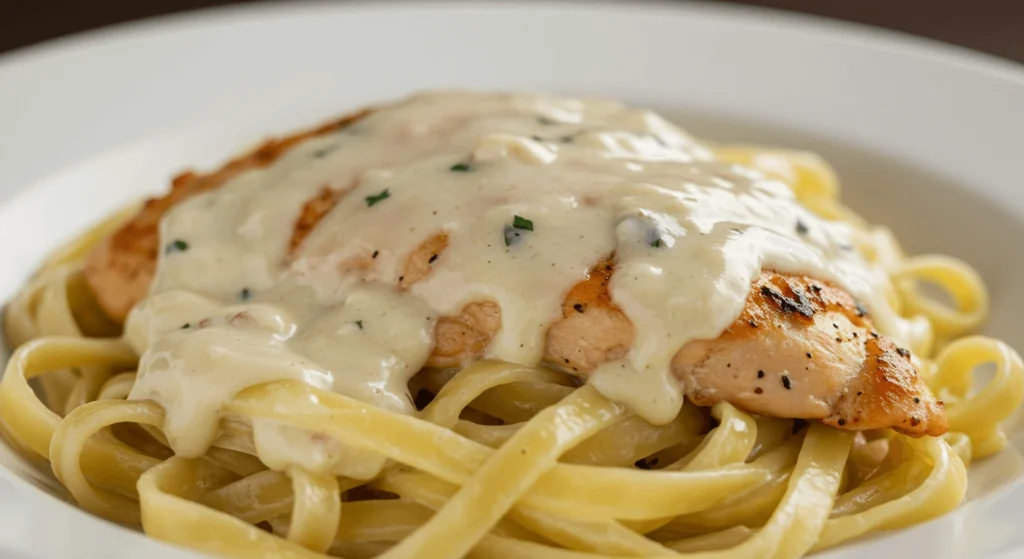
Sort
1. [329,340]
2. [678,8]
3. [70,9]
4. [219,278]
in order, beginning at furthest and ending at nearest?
[70,9], [678,8], [219,278], [329,340]

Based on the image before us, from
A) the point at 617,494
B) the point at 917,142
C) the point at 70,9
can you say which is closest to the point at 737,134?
the point at 917,142

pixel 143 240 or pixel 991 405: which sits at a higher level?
pixel 143 240

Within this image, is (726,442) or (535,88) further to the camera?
(535,88)

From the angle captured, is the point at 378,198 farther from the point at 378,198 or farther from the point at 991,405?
the point at 991,405

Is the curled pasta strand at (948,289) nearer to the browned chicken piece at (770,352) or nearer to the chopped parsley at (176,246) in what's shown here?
the browned chicken piece at (770,352)

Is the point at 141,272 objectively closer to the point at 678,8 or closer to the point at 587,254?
the point at 587,254

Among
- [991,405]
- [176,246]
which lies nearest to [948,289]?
[991,405]
